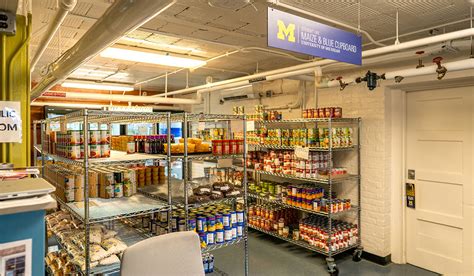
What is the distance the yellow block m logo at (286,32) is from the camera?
2.31 metres

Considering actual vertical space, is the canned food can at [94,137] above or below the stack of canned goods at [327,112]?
below

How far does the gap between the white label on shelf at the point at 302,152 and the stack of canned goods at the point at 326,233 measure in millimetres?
977

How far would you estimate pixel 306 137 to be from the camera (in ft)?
15.4

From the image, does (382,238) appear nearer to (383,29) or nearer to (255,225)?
(255,225)

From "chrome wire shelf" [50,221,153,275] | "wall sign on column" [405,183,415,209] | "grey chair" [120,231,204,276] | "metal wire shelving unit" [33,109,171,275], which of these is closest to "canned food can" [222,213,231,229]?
"metal wire shelving unit" [33,109,171,275]

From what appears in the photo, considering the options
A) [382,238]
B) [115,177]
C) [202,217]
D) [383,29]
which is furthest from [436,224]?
[115,177]

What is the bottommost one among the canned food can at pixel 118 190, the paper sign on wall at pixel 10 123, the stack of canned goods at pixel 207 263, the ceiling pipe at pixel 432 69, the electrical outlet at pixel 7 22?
the stack of canned goods at pixel 207 263

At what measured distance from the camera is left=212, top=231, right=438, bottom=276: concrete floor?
4.25m

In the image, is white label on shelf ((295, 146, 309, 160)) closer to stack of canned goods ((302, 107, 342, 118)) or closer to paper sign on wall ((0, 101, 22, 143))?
stack of canned goods ((302, 107, 342, 118))

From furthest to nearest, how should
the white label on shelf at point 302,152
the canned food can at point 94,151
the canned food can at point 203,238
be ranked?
the white label on shelf at point 302,152 < the canned food can at point 203,238 < the canned food can at point 94,151

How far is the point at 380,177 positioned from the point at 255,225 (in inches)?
87.8

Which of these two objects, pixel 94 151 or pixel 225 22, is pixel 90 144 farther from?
pixel 225 22

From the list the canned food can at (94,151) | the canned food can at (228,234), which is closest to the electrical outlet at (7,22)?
the canned food can at (94,151)

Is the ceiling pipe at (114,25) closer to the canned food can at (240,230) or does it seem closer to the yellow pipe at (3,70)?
the yellow pipe at (3,70)
